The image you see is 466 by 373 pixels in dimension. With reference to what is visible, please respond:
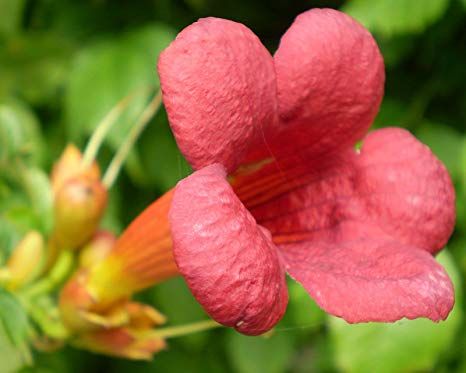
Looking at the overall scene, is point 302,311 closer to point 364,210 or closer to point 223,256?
point 364,210

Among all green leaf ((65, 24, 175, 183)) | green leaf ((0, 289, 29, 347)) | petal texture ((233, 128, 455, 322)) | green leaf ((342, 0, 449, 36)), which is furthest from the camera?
green leaf ((65, 24, 175, 183))

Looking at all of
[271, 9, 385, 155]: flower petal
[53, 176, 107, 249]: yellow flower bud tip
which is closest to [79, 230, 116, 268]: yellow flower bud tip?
[53, 176, 107, 249]: yellow flower bud tip

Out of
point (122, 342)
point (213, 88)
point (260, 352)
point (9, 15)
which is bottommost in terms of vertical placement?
point (260, 352)

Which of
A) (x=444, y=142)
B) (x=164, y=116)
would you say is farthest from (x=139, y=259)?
(x=444, y=142)

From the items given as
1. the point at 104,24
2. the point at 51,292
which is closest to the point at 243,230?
the point at 51,292

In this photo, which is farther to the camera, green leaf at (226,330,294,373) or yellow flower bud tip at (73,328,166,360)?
green leaf at (226,330,294,373)

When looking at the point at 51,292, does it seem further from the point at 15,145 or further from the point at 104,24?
the point at 104,24

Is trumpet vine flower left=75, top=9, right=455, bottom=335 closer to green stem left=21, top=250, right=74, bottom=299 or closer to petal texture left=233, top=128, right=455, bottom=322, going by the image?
petal texture left=233, top=128, right=455, bottom=322
